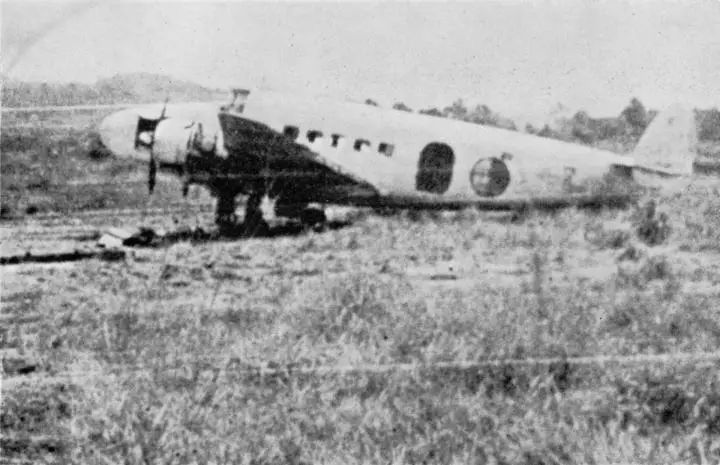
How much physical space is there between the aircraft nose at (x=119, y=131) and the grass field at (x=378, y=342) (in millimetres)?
118

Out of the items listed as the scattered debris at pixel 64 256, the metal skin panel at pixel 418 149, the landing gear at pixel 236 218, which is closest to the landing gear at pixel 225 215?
the landing gear at pixel 236 218

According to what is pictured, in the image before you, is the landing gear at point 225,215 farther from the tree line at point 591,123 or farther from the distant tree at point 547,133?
the distant tree at point 547,133

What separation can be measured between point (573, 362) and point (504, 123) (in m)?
1.17

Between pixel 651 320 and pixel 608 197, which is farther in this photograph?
pixel 608 197

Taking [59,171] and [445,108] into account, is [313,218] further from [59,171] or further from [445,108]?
[59,171]

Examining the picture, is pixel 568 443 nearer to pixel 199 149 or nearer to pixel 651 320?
pixel 651 320

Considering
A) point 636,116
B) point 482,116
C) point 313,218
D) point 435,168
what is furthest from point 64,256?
point 636,116

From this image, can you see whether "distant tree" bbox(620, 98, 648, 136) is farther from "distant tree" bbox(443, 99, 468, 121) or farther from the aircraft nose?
the aircraft nose

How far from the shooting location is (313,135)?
4.61 metres

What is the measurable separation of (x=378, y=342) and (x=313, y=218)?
2.90 ft

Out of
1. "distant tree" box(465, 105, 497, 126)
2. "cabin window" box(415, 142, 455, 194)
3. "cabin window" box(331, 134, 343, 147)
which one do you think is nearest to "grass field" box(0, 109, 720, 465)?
"distant tree" box(465, 105, 497, 126)

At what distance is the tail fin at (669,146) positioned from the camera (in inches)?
132

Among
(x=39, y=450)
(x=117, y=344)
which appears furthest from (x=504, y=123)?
(x=39, y=450)

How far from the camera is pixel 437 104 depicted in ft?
10.8
